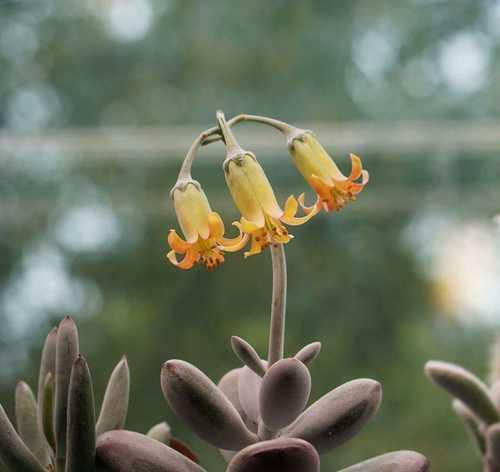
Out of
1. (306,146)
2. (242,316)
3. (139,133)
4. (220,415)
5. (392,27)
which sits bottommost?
(220,415)

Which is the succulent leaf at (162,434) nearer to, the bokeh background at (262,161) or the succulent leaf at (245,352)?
the succulent leaf at (245,352)

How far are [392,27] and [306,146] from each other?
2.38 meters

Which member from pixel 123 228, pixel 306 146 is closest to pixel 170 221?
pixel 123 228

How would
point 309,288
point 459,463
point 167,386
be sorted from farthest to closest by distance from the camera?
point 309,288
point 459,463
point 167,386

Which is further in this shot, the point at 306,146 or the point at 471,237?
the point at 471,237

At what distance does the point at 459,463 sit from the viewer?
2057 mm

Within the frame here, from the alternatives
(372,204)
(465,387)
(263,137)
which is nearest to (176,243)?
(465,387)

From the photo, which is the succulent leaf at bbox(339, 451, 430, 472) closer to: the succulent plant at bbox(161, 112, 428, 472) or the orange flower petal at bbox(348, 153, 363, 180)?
the succulent plant at bbox(161, 112, 428, 472)

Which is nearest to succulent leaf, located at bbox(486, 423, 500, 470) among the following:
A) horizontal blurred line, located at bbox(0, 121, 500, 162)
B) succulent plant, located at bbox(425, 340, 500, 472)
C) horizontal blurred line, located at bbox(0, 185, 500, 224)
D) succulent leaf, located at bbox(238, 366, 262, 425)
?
succulent plant, located at bbox(425, 340, 500, 472)

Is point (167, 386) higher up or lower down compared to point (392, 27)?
lower down

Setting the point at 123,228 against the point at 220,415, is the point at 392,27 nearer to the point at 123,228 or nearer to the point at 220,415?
the point at 123,228

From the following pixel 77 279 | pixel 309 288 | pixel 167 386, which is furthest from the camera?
pixel 309 288

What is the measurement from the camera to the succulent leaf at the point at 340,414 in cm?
29

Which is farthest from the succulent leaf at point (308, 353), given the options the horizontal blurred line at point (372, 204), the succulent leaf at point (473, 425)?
the horizontal blurred line at point (372, 204)
